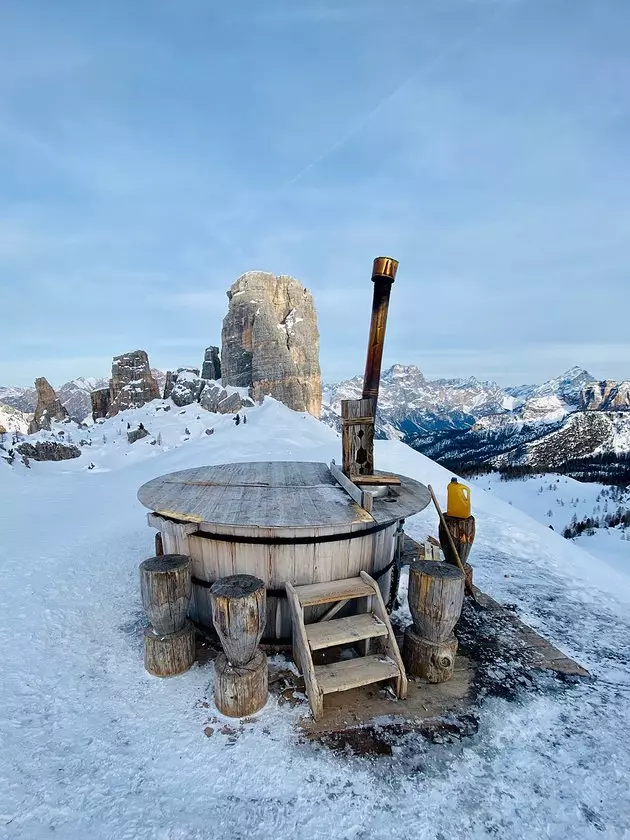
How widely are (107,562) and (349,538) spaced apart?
20.4ft

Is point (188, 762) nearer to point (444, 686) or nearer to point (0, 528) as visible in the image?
point (444, 686)

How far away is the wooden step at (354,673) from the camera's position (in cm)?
442

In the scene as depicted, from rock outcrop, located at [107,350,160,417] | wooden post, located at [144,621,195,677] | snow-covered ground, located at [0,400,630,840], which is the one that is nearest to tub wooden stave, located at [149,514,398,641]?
wooden post, located at [144,621,195,677]

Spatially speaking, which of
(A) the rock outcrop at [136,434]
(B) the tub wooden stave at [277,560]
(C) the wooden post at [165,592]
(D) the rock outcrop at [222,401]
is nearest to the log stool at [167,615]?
(C) the wooden post at [165,592]

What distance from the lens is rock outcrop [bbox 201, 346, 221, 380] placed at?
60344mm

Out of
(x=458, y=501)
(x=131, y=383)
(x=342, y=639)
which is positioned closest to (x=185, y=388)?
(x=131, y=383)

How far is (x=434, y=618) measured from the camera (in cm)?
498

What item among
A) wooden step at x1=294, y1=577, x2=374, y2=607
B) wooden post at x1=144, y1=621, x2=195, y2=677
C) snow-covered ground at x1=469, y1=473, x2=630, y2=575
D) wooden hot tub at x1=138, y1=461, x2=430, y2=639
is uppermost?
wooden hot tub at x1=138, y1=461, x2=430, y2=639

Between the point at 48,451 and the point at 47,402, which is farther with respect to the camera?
the point at 47,402

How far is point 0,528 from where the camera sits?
36.0ft

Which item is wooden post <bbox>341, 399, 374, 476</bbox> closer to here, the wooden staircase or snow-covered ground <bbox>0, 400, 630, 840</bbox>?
A: the wooden staircase

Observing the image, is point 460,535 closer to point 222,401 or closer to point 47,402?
point 222,401

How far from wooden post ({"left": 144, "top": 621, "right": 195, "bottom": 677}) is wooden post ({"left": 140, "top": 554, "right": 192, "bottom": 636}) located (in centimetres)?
9

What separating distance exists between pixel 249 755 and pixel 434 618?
253cm
